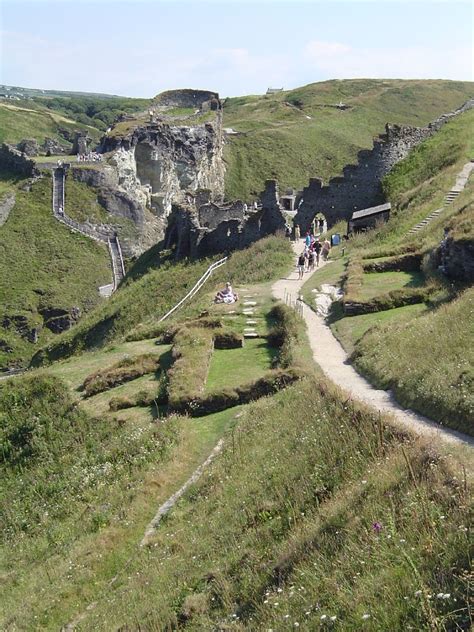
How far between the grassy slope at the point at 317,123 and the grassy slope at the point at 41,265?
1120 inches

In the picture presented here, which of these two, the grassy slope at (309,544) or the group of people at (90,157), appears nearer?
the grassy slope at (309,544)

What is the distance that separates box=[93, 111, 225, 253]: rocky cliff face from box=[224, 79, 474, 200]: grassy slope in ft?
22.1

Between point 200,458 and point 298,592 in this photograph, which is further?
point 200,458

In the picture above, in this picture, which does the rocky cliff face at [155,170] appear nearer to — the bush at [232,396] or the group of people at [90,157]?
the group of people at [90,157]

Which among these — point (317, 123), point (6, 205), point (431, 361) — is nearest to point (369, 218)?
point (431, 361)

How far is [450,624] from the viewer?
6.12m

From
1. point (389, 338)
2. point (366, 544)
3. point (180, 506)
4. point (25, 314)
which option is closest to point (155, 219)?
point (25, 314)

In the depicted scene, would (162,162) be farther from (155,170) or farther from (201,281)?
(201,281)

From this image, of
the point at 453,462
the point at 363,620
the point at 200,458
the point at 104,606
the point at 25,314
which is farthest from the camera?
the point at 25,314

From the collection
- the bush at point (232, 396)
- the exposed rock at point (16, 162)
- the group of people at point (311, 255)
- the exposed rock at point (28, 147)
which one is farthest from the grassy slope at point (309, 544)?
the exposed rock at point (28, 147)

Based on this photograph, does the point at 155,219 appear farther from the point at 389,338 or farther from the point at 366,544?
the point at 366,544

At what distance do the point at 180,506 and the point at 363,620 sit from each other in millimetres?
6336

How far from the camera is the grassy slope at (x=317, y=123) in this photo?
3708 inches

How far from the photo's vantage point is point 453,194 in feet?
115
